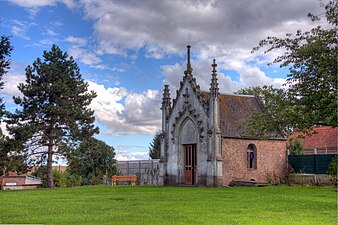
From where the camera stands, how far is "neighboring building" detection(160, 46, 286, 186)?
3525 cm

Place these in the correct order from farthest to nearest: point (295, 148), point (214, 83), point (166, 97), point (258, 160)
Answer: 1. point (295, 148)
2. point (166, 97)
3. point (258, 160)
4. point (214, 83)

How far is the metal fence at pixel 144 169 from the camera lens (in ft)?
146

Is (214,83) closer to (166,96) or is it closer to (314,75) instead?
(166,96)

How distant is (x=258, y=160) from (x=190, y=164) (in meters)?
5.59

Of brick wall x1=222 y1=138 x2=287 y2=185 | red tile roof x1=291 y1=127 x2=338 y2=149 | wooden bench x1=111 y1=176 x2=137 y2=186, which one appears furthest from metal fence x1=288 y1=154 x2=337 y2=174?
wooden bench x1=111 y1=176 x2=137 y2=186

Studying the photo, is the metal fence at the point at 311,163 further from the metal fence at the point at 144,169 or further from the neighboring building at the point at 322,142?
the metal fence at the point at 144,169

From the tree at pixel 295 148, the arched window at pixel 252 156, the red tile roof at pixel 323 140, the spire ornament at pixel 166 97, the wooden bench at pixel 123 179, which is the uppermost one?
the spire ornament at pixel 166 97

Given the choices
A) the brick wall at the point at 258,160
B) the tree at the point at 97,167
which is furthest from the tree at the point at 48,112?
the brick wall at the point at 258,160

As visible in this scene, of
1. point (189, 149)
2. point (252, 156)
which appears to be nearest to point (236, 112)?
point (252, 156)

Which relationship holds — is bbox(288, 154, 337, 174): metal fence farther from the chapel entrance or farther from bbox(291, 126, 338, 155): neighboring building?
bbox(291, 126, 338, 155): neighboring building

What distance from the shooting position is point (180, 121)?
38.2 meters

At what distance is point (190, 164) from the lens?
37.4 m

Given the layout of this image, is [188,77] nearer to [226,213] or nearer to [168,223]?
[226,213]

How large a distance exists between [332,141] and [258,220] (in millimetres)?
41583
